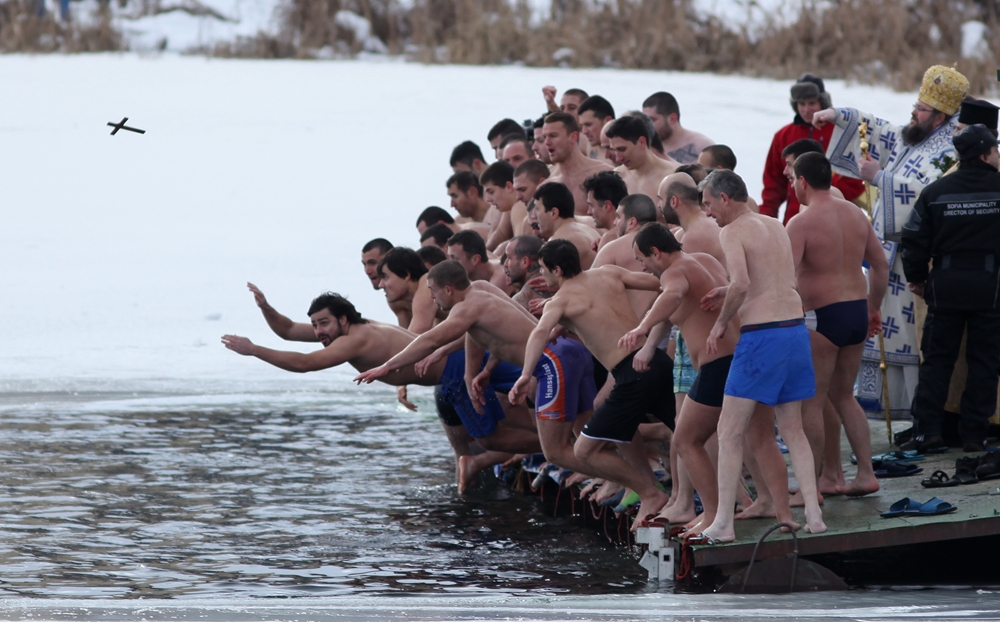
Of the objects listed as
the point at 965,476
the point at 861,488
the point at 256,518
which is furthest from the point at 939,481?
the point at 256,518

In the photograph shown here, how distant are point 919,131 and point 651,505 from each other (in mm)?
2484

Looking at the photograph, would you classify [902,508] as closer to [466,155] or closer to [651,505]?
[651,505]

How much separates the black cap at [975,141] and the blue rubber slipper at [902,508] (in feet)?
5.86

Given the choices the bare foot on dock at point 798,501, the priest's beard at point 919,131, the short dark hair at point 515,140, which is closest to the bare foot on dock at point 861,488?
the bare foot on dock at point 798,501

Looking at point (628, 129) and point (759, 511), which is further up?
point (628, 129)

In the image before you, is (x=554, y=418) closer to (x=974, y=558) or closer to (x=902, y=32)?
(x=974, y=558)

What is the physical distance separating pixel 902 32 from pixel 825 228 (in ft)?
55.4

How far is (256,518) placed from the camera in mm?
6711

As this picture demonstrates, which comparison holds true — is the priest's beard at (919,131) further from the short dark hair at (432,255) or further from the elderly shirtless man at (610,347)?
the short dark hair at (432,255)

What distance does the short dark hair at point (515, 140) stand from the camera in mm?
9016

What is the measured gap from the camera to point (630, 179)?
287 inches

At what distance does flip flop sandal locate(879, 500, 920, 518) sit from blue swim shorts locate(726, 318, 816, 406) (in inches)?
22.2

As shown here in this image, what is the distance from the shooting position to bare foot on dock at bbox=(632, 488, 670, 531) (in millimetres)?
5933

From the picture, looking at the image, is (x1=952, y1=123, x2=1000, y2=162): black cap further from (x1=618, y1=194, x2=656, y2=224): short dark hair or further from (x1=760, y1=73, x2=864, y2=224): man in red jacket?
(x1=760, y1=73, x2=864, y2=224): man in red jacket
